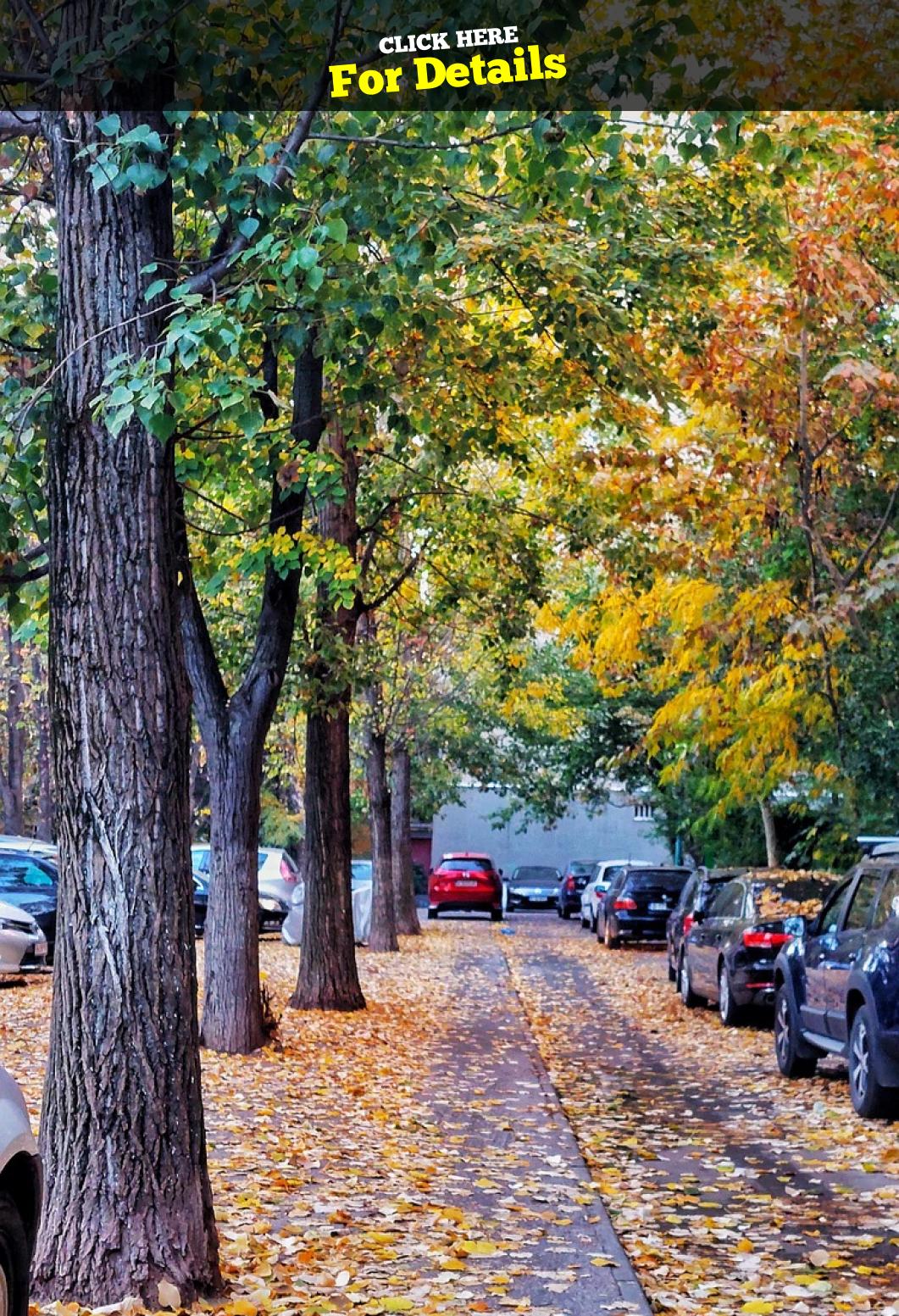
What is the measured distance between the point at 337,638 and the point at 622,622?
5.44m

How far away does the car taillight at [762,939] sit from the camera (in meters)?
17.7

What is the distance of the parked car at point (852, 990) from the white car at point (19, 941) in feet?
31.2

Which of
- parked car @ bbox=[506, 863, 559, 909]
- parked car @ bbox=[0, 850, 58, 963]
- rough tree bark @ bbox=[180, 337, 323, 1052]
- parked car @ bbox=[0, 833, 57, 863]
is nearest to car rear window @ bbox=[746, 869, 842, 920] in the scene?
rough tree bark @ bbox=[180, 337, 323, 1052]

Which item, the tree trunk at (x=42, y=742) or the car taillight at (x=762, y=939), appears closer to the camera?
Answer: the car taillight at (x=762, y=939)

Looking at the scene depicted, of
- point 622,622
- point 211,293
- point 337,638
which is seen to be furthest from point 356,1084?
point 622,622

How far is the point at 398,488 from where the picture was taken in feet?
56.9

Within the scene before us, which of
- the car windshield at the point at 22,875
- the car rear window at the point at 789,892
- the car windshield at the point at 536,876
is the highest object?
the car windshield at the point at 22,875

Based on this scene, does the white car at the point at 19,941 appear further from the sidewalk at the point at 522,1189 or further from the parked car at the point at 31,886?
the sidewalk at the point at 522,1189

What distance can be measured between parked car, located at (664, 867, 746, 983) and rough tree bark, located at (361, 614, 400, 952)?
6.14 metres

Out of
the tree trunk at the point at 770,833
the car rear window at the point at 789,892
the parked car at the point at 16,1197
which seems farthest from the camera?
the tree trunk at the point at 770,833

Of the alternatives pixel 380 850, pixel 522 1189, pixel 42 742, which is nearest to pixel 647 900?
pixel 380 850

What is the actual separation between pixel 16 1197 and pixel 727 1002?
560 inches

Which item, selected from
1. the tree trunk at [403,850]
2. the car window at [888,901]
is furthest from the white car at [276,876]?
the car window at [888,901]

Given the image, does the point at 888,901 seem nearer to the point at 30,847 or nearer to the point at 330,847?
the point at 330,847
